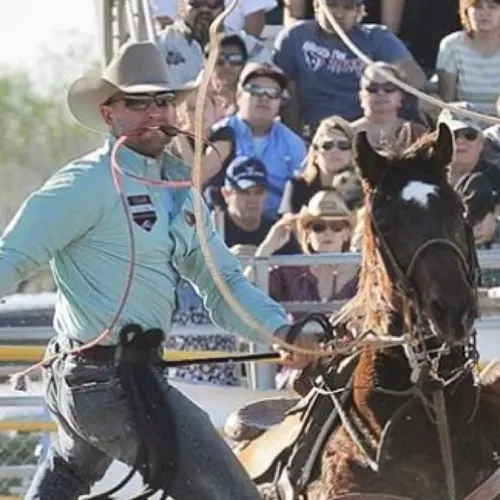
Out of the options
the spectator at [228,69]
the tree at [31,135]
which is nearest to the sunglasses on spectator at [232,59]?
the spectator at [228,69]

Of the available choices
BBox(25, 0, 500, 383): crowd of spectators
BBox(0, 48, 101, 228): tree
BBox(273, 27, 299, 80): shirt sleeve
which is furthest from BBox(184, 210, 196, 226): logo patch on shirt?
BBox(0, 48, 101, 228): tree

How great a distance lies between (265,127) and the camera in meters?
10.1

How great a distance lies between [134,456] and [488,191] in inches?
154

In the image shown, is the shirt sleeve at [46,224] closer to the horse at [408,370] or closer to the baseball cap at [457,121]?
the horse at [408,370]

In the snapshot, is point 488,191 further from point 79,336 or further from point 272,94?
point 79,336

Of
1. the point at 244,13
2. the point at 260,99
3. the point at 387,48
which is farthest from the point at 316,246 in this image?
the point at 244,13

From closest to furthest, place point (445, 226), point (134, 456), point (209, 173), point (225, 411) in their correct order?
1. point (134, 456)
2. point (445, 226)
3. point (225, 411)
4. point (209, 173)

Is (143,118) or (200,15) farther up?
(143,118)

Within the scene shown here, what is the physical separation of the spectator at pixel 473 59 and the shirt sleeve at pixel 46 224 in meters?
5.40

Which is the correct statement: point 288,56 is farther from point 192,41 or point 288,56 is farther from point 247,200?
point 247,200

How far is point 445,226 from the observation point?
5891 millimetres

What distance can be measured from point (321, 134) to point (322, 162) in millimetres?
148

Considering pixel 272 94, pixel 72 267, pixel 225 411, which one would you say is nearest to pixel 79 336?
pixel 72 267

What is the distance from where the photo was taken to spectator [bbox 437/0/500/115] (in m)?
10.5
